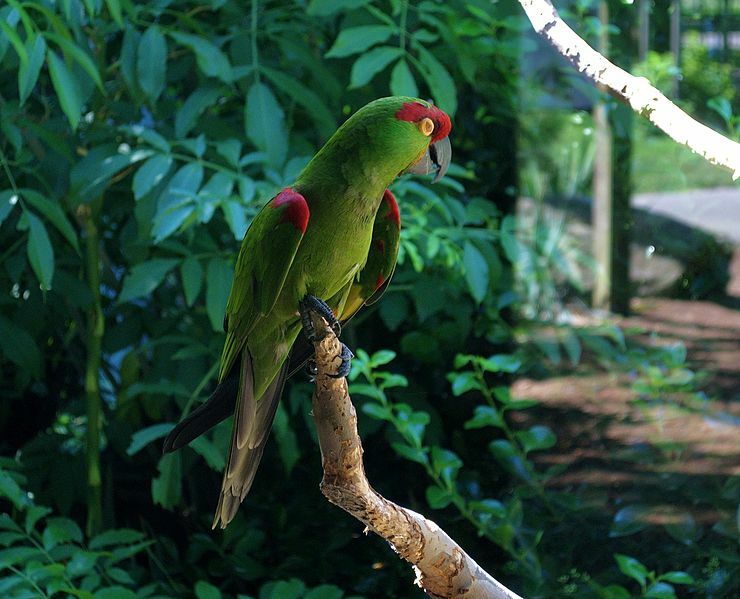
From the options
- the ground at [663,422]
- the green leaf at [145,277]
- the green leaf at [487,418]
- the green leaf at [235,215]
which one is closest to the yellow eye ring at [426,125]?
the green leaf at [235,215]

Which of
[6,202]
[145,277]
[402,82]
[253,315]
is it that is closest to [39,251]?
[6,202]

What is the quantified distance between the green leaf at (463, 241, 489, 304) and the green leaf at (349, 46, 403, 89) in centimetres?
35

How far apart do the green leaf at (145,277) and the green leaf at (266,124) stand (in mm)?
246

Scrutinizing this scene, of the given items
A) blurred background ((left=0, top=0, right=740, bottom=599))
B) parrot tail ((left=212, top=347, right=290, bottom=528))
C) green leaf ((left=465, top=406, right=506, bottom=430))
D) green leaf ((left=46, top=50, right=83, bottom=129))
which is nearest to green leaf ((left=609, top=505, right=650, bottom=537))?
blurred background ((left=0, top=0, right=740, bottom=599))

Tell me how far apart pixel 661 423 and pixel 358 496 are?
1.13m

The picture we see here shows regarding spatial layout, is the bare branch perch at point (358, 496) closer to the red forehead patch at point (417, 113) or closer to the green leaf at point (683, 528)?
the red forehead patch at point (417, 113)

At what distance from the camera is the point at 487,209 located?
1794 mm

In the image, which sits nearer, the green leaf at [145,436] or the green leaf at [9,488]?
the green leaf at [9,488]

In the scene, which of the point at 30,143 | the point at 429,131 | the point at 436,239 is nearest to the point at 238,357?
the point at 429,131

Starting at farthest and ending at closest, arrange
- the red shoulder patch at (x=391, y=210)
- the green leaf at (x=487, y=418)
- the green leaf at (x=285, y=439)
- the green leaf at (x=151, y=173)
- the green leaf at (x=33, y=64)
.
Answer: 1. the green leaf at (x=487, y=418)
2. the green leaf at (x=285, y=439)
3. the green leaf at (x=151, y=173)
4. the green leaf at (x=33, y=64)
5. the red shoulder patch at (x=391, y=210)

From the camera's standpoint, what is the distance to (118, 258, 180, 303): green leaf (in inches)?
59.2

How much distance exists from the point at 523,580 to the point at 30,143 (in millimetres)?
1304

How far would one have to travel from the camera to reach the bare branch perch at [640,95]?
2.29 feet

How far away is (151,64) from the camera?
1431 mm
